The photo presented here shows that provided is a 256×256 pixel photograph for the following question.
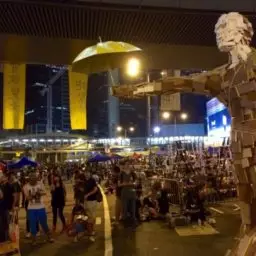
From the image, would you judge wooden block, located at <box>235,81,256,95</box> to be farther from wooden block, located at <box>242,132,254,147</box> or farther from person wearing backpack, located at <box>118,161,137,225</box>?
person wearing backpack, located at <box>118,161,137,225</box>

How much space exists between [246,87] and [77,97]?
421 inches

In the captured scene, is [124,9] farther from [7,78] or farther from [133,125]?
[133,125]

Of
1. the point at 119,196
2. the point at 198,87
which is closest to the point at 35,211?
the point at 119,196

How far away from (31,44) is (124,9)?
3.11 metres

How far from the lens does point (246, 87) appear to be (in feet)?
11.1

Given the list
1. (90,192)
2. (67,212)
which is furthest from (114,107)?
(90,192)

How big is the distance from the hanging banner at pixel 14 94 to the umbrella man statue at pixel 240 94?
9.64 m

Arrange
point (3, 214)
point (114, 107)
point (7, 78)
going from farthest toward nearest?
point (114, 107) → point (7, 78) → point (3, 214)

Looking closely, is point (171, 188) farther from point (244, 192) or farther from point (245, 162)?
point (245, 162)

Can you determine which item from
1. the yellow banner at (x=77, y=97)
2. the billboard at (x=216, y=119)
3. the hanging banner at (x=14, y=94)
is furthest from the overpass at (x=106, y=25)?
the billboard at (x=216, y=119)

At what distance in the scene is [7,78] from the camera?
41.4 feet

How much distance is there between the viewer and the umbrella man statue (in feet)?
10.9

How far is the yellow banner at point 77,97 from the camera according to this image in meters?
13.4

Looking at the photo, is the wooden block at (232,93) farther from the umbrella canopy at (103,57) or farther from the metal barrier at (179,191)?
the metal barrier at (179,191)
